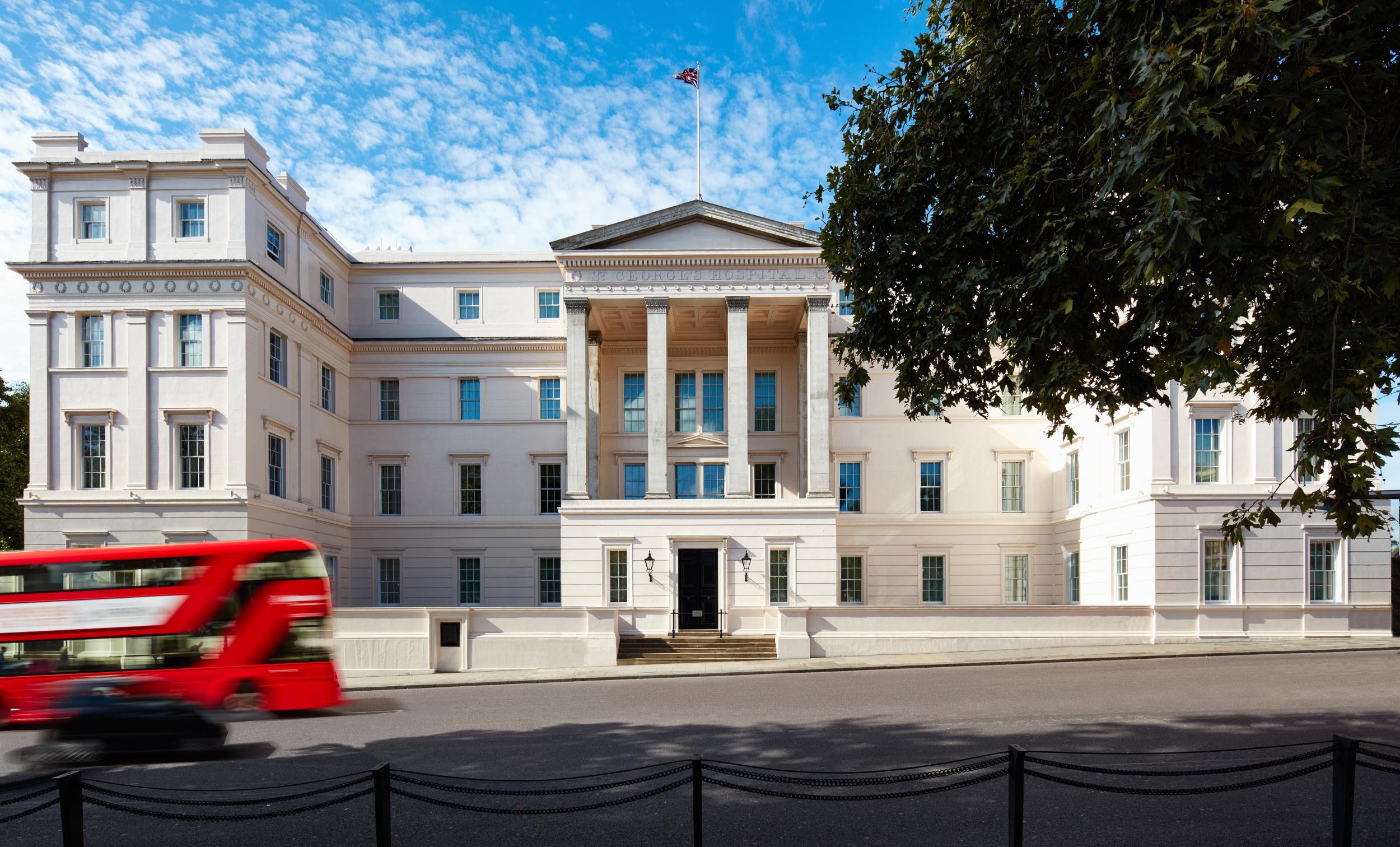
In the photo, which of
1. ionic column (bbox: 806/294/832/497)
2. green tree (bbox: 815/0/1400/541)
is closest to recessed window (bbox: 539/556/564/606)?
ionic column (bbox: 806/294/832/497)

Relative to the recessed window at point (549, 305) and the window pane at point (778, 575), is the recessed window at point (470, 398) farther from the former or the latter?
the window pane at point (778, 575)

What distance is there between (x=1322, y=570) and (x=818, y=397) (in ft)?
52.7

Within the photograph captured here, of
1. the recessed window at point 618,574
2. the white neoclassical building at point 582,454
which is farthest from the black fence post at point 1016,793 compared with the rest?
the recessed window at point 618,574

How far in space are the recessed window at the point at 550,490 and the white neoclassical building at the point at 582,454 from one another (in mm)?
113

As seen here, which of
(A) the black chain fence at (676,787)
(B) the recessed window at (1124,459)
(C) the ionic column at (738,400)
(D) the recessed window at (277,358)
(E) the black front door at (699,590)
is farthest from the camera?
(D) the recessed window at (277,358)

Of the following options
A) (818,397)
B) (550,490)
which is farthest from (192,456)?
(818,397)

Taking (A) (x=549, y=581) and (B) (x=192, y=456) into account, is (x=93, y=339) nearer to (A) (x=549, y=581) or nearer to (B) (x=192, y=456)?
(B) (x=192, y=456)

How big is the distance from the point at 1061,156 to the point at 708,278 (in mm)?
22303

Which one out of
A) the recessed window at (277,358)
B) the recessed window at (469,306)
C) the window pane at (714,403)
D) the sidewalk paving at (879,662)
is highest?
the recessed window at (469,306)

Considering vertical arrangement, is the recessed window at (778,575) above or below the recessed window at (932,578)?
above

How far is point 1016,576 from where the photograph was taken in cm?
3566

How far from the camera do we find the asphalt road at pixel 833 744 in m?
8.62

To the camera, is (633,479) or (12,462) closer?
(633,479)

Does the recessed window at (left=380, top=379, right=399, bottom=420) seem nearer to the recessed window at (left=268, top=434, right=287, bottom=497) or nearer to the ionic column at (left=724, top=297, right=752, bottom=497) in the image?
the recessed window at (left=268, top=434, right=287, bottom=497)
